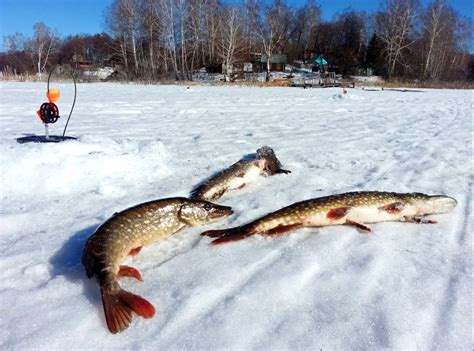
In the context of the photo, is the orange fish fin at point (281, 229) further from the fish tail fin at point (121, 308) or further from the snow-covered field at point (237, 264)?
the fish tail fin at point (121, 308)

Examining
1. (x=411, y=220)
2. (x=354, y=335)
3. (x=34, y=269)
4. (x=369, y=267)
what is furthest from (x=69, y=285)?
(x=411, y=220)

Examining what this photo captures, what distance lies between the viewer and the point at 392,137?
715 centimetres

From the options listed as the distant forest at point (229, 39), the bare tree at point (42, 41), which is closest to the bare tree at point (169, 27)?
the distant forest at point (229, 39)

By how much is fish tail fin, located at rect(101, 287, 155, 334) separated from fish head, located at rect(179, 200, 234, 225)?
103cm

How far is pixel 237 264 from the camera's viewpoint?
2527 millimetres

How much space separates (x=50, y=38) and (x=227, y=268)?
58.9 m

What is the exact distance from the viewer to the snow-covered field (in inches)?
74.0

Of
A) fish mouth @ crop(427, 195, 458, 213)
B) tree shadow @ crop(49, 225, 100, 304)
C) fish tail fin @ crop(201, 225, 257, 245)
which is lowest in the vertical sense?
tree shadow @ crop(49, 225, 100, 304)

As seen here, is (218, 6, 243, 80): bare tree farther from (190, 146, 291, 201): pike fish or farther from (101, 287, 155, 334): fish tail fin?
(101, 287, 155, 334): fish tail fin

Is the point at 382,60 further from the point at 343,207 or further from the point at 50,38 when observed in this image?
the point at 343,207

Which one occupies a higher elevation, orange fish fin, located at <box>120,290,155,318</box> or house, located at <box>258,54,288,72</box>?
house, located at <box>258,54,288,72</box>

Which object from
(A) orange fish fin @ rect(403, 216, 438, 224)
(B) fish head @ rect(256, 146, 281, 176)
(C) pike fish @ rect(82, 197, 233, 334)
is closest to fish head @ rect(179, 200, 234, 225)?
(C) pike fish @ rect(82, 197, 233, 334)

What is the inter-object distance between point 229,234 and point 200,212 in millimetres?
342

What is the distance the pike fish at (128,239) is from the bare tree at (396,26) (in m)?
48.5
